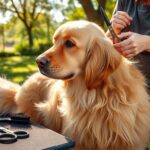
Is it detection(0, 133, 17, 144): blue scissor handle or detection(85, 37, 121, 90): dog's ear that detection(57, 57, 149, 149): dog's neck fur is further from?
detection(0, 133, 17, 144): blue scissor handle

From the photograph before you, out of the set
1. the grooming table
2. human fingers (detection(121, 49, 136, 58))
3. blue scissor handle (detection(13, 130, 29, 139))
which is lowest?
the grooming table

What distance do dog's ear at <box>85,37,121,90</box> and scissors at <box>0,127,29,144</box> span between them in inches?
25.0

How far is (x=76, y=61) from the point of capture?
301 centimetres

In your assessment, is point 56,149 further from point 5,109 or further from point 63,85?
point 5,109

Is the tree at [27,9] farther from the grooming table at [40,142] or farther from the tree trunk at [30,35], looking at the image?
the grooming table at [40,142]

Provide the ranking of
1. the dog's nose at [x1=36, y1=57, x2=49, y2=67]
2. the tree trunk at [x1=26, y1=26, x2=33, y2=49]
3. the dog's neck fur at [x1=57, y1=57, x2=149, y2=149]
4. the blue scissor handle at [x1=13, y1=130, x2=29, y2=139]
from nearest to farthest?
the blue scissor handle at [x1=13, y1=130, x2=29, y2=139]
the dog's nose at [x1=36, y1=57, x2=49, y2=67]
the dog's neck fur at [x1=57, y1=57, x2=149, y2=149]
the tree trunk at [x1=26, y1=26, x2=33, y2=49]

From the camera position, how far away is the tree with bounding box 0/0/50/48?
121 feet

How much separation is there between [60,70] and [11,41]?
48.9 m

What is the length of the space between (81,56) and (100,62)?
0.51ft

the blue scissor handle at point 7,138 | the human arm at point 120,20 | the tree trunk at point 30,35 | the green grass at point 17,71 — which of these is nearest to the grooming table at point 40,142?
the blue scissor handle at point 7,138

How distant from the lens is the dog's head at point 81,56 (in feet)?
9.63

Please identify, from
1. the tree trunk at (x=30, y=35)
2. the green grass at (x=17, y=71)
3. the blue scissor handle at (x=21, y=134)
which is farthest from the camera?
the tree trunk at (x=30, y=35)

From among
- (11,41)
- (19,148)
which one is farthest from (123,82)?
(11,41)

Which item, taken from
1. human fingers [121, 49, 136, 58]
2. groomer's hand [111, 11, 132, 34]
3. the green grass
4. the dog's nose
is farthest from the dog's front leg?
the green grass
